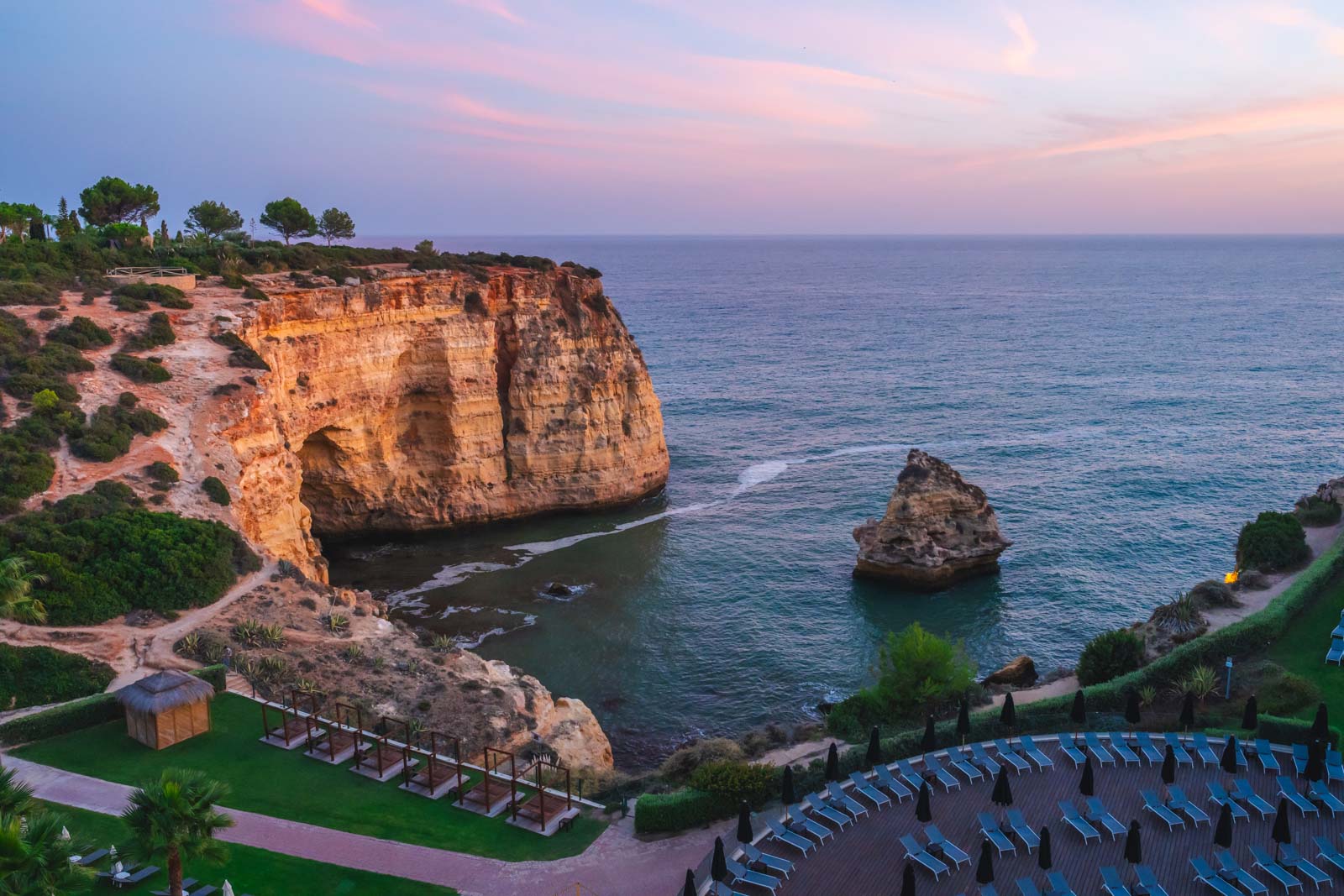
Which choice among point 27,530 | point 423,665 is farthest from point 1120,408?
point 27,530

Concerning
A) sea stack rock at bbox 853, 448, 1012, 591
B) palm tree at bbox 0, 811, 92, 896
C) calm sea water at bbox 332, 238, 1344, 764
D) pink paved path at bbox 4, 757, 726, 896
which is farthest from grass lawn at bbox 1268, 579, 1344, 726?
palm tree at bbox 0, 811, 92, 896

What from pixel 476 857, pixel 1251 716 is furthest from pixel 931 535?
pixel 476 857

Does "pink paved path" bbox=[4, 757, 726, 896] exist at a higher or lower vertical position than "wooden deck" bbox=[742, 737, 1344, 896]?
lower

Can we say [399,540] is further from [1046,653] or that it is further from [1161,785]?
[1161,785]

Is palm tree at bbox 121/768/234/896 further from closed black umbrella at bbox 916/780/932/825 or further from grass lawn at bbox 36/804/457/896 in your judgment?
closed black umbrella at bbox 916/780/932/825

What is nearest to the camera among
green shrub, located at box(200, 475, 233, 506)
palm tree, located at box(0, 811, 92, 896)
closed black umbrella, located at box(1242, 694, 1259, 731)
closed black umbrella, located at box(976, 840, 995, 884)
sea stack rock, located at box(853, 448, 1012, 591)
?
palm tree, located at box(0, 811, 92, 896)
